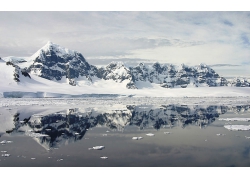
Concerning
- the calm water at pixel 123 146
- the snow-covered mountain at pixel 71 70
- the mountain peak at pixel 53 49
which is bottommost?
the calm water at pixel 123 146

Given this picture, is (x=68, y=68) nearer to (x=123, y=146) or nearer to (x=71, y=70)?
(x=71, y=70)

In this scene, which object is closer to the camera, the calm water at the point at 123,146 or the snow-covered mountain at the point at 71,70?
the calm water at the point at 123,146

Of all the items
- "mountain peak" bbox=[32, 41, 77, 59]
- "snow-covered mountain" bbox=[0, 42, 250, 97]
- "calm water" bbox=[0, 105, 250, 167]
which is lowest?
"calm water" bbox=[0, 105, 250, 167]

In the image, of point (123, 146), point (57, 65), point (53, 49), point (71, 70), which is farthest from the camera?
point (53, 49)

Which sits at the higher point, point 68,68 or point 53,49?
point 53,49

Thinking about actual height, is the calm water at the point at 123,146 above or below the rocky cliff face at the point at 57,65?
below

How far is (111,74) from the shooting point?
157 m

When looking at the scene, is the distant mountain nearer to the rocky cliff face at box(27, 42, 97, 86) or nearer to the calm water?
the rocky cliff face at box(27, 42, 97, 86)

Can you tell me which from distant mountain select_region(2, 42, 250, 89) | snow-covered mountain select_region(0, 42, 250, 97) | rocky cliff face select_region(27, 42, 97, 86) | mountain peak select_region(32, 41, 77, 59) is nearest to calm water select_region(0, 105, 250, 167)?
snow-covered mountain select_region(0, 42, 250, 97)

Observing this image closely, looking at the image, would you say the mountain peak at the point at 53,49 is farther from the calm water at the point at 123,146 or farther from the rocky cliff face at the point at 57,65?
the calm water at the point at 123,146

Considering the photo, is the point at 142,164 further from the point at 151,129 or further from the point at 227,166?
the point at 151,129

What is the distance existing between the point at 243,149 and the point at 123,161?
488cm

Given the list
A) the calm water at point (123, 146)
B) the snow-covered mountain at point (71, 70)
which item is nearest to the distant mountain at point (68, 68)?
the snow-covered mountain at point (71, 70)

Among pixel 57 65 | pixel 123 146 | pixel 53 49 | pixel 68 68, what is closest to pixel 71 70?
pixel 68 68
